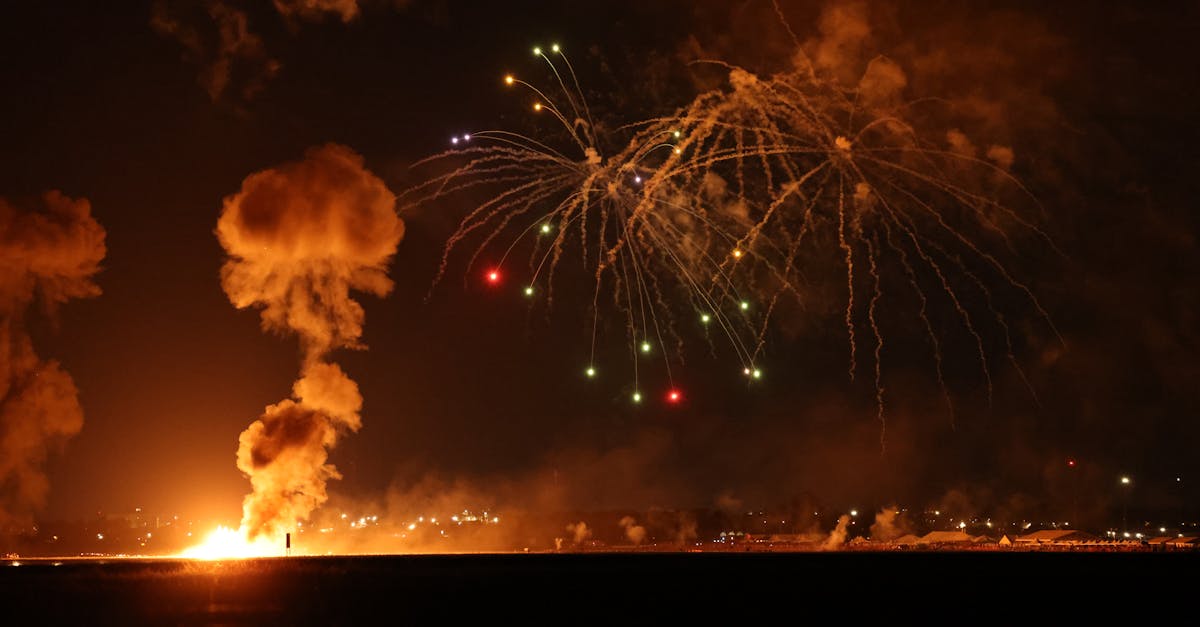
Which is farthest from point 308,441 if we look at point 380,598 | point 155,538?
point 155,538

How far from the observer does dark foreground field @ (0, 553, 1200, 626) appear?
31.0 meters

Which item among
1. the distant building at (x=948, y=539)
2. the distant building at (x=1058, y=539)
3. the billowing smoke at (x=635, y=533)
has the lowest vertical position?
the distant building at (x=1058, y=539)

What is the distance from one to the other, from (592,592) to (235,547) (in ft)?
113

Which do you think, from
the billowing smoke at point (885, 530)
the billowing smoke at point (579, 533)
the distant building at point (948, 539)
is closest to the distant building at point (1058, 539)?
the distant building at point (948, 539)

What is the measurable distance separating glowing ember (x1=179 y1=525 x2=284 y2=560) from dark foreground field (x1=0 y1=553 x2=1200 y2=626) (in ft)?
17.3

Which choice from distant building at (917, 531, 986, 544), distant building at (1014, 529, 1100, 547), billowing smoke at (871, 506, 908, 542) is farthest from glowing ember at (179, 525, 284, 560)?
billowing smoke at (871, 506, 908, 542)

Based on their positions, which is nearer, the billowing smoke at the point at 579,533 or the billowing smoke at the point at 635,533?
the billowing smoke at the point at 635,533

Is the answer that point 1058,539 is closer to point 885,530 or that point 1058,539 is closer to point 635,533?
point 885,530

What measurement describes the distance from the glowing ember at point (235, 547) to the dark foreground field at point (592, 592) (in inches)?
207

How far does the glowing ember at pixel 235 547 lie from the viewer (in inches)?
2527

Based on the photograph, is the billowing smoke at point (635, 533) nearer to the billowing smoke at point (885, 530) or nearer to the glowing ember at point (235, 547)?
the billowing smoke at point (885, 530)

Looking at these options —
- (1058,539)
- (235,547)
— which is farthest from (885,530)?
(235,547)

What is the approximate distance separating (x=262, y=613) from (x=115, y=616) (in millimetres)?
4140

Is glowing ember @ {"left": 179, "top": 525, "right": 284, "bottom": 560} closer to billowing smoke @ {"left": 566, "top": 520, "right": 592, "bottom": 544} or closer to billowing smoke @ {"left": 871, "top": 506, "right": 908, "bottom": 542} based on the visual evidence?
billowing smoke @ {"left": 566, "top": 520, "right": 592, "bottom": 544}
